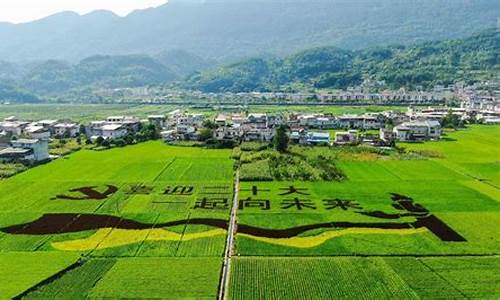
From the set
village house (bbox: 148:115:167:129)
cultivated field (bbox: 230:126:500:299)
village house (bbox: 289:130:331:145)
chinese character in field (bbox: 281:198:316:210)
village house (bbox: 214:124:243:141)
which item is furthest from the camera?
village house (bbox: 148:115:167:129)

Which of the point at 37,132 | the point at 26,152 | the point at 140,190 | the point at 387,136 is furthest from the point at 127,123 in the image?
the point at 387,136

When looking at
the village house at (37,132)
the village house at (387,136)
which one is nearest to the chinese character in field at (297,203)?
the village house at (387,136)

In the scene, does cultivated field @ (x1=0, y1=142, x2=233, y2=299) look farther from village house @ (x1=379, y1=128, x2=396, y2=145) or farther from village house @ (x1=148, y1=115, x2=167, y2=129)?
village house @ (x1=148, y1=115, x2=167, y2=129)

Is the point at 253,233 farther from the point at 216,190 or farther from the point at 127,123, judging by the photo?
the point at 127,123

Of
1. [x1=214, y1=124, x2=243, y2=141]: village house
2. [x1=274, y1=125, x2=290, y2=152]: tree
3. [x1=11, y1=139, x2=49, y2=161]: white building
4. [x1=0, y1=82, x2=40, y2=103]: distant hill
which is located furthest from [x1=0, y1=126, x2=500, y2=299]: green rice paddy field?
[x1=0, y1=82, x2=40, y2=103]: distant hill

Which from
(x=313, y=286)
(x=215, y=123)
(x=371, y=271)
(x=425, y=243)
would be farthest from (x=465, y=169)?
(x=215, y=123)

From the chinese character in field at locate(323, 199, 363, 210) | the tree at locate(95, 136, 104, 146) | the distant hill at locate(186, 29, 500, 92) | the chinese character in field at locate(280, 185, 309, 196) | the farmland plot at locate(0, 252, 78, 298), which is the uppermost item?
the distant hill at locate(186, 29, 500, 92)

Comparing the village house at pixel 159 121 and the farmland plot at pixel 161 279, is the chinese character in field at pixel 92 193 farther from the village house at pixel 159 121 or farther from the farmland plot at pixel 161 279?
the village house at pixel 159 121
